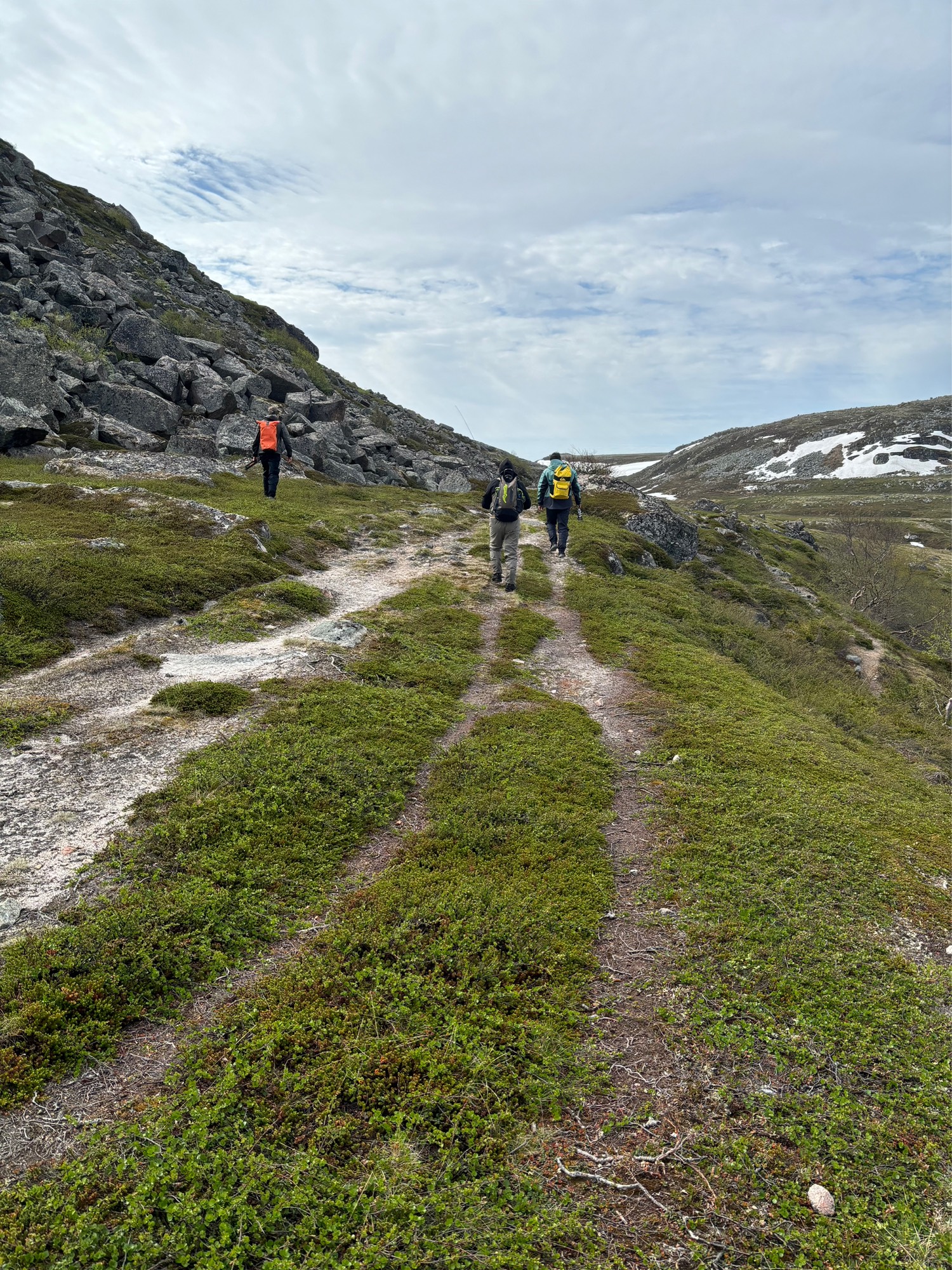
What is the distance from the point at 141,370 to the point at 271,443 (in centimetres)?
2106

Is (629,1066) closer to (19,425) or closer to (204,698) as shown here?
(204,698)

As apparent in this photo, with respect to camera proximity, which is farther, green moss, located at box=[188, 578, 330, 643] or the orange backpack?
the orange backpack

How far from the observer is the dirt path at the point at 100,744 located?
24.6 ft

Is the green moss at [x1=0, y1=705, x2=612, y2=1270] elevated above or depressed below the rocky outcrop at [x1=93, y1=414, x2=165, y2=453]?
below

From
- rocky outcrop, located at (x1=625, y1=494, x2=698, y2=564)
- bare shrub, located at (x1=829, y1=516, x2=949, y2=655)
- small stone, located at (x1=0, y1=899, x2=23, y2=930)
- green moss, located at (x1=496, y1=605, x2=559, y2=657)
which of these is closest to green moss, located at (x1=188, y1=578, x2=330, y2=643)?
green moss, located at (x1=496, y1=605, x2=559, y2=657)

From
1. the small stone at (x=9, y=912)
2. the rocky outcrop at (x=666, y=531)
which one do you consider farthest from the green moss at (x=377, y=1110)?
the rocky outcrop at (x=666, y=531)

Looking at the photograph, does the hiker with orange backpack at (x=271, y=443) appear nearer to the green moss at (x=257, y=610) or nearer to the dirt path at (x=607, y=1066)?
the green moss at (x=257, y=610)

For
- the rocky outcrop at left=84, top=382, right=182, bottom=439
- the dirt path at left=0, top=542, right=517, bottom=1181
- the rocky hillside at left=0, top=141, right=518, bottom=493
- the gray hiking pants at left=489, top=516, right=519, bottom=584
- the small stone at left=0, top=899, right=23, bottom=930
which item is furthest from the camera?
the rocky outcrop at left=84, top=382, right=182, bottom=439

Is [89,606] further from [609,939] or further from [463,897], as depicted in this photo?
[609,939]

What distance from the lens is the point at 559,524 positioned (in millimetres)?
29609

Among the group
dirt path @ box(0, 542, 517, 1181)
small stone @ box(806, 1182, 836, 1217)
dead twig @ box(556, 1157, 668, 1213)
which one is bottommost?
dead twig @ box(556, 1157, 668, 1213)

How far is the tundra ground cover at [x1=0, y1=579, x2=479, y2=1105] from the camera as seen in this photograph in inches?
227

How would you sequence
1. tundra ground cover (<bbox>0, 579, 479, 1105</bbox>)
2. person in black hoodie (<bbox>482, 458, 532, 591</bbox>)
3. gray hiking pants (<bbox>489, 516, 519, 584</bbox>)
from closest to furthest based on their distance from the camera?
tundra ground cover (<bbox>0, 579, 479, 1105</bbox>), person in black hoodie (<bbox>482, 458, 532, 591</bbox>), gray hiking pants (<bbox>489, 516, 519, 584</bbox>)

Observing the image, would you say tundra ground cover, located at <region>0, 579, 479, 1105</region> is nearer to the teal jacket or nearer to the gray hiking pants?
the gray hiking pants
